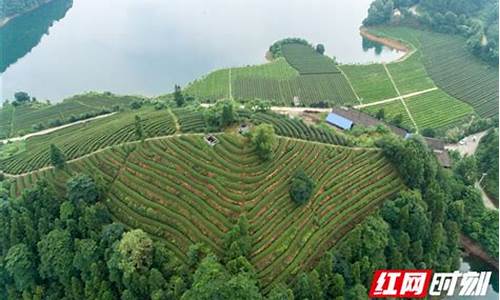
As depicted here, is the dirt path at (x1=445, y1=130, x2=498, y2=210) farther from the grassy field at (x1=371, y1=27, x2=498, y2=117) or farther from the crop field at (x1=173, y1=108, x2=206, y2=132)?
the crop field at (x1=173, y1=108, x2=206, y2=132)

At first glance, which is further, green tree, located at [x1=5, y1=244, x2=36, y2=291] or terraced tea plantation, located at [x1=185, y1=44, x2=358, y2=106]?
terraced tea plantation, located at [x1=185, y1=44, x2=358, y2=106]

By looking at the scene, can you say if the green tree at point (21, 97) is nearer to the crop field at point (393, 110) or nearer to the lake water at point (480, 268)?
the crop field at point (393, 110)

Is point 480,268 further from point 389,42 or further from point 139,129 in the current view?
point 389,42

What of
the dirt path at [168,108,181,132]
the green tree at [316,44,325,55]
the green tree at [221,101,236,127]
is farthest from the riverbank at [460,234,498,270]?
the green tree at [316,44,325,55]

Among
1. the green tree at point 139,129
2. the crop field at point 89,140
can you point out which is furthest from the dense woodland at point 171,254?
the green tree at point 139,129

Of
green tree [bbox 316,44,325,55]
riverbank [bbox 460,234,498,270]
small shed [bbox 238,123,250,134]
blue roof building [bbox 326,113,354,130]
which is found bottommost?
riverbank [bbox 460,234,498,270]

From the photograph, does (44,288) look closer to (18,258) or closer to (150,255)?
(18,258)
